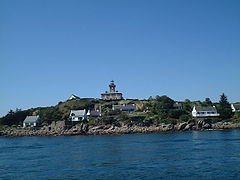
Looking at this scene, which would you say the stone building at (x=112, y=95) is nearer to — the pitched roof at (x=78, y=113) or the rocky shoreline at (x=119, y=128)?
the pitched roof at (x=78, y=113)

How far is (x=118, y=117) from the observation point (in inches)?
3086

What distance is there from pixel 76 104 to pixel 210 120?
1615 inches

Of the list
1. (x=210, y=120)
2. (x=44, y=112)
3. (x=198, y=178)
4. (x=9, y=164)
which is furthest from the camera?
(x=44, y=112)

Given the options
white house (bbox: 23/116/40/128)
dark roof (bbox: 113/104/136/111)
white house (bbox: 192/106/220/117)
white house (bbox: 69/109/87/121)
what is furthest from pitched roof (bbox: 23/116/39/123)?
white house (bbox: 192/106/220/117)

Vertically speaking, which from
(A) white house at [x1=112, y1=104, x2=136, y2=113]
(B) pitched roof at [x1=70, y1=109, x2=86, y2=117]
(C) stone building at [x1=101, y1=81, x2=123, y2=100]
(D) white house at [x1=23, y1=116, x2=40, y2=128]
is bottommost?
(D) white house at [x1=23, y1=116, x2=40, y2=128]

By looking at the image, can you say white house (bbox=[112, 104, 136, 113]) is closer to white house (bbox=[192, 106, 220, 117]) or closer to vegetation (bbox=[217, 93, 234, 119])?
white house (bbox=[192, 106, 220, 117])

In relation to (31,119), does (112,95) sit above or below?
above

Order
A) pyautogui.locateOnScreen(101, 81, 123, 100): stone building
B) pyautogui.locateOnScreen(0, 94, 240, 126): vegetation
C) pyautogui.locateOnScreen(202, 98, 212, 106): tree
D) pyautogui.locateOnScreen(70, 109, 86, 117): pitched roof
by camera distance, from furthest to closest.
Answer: pyautogui.locateOnScreen(101, 81, 123, 100): stone building < pyautogui.locateOnScreen(202, 98, 212, 106): tree < pyautogui.locateOnScreen(70, 109, 86, 117): pitched roof < pyautogui.locateOnScreen(0, 94, 240, 126): vegetation

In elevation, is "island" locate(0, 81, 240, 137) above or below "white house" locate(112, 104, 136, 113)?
below

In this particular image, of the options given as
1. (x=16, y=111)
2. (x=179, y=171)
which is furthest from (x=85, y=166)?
(x=16, y=111)

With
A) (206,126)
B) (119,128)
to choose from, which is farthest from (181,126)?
(119,128)

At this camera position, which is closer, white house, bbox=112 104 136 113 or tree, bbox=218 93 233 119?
tree, bbox=218 93 233 119

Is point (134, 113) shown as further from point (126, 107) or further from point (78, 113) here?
point (78, 113)

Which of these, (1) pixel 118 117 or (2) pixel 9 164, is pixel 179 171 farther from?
(1) pixel 118 117
